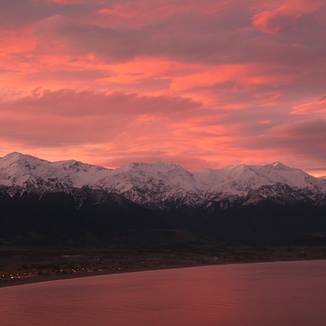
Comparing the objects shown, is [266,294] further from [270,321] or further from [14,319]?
[14,319]

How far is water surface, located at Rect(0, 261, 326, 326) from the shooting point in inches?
3361

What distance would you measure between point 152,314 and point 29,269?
103 m

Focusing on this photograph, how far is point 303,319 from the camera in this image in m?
85.9

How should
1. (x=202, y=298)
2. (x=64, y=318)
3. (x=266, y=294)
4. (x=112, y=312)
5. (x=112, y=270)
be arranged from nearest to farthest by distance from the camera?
(x=64, y=318) < (x=112, y=312) < (x=202, y=298) < (x=266, y=294) < (x=112, y=270)

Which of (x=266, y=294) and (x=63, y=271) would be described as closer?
(x=266, y=294)

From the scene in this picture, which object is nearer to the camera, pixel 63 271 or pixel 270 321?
pixel 270 321

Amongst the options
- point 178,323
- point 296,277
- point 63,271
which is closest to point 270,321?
point 178,323

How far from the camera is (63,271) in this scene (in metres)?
179

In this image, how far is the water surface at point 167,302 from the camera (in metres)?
85.4

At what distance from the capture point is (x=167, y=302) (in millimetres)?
106562

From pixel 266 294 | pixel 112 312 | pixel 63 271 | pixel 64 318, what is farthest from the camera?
pixel 63 271

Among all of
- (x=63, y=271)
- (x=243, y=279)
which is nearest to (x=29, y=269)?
(x=63, y=271)

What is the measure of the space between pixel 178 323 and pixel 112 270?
4539 inches

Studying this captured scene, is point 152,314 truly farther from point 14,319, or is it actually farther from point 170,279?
point 170,279
